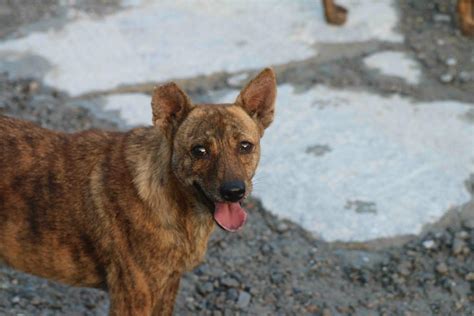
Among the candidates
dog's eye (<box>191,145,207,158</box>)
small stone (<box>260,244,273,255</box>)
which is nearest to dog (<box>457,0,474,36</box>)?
small stone (<box>260,244,273,255</box>)

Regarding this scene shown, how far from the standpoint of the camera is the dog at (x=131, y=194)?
4438mm

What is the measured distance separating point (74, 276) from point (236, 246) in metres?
1.47

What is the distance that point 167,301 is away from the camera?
4.89 metres

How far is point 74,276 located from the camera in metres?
4.74

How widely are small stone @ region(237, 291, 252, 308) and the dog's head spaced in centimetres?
117

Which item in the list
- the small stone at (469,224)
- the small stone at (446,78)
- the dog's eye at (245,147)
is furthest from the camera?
the small stone at (446,78)

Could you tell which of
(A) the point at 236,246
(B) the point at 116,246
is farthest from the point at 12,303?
(A) the point at 236,246

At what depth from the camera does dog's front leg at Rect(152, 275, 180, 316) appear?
15.8 ft

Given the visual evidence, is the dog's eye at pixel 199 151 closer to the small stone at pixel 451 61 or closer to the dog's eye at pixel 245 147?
the dog's eye at pixel 245 147

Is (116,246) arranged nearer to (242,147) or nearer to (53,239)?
(53,239)

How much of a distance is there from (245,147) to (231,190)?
362 millimetres

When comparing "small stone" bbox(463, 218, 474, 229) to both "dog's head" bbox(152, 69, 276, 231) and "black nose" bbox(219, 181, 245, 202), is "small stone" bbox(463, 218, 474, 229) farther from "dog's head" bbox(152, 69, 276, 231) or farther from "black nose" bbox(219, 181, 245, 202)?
"black nose" bbox(219, 181, 245, 202)

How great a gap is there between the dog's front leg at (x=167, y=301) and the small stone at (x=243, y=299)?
0.58 m

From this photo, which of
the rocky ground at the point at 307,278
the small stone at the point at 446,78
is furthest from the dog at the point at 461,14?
the rocky ground at the point at 307,278
